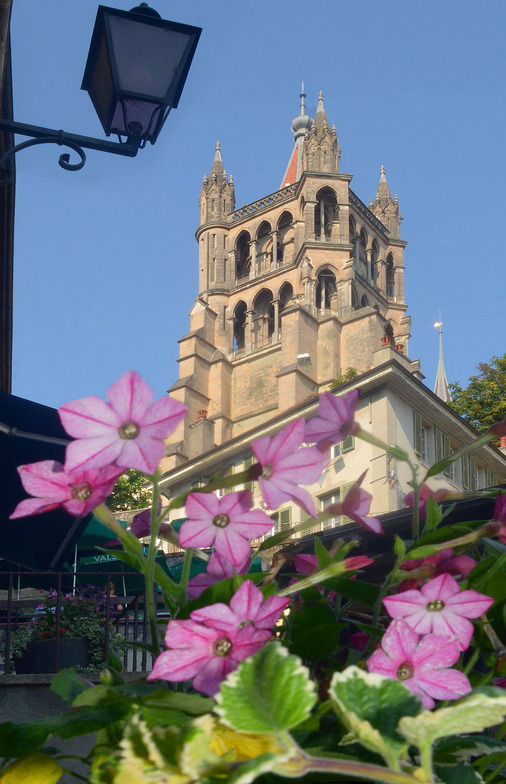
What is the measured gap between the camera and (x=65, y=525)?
8.51 meters

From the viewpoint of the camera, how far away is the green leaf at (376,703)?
0.65m

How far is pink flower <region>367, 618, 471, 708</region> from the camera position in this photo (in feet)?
2.67

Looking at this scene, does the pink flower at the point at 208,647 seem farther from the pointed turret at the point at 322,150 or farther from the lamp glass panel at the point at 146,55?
the pointed turret at the point at 322,150

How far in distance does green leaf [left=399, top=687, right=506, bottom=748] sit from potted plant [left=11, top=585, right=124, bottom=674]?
339 inches

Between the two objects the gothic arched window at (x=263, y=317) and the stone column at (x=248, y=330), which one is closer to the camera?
the stone column at (x=248, y=330)

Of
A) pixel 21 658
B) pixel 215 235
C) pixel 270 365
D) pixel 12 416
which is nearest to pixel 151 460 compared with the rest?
pixel 12 416

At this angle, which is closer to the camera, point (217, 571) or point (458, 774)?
point (458, 774)

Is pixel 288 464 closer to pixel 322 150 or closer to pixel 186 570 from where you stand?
pixel 186 570

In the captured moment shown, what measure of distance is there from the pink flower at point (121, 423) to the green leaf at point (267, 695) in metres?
0.24

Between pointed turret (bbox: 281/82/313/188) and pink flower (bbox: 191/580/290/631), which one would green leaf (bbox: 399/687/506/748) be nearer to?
pink flower (bbox: 191/580/290/631)

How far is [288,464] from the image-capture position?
968 mm

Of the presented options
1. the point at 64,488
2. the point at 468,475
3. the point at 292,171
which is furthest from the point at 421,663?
the point at 292,171

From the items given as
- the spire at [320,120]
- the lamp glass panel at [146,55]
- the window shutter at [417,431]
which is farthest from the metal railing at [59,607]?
the spire at [320,120]

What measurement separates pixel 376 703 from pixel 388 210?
7683 cm
